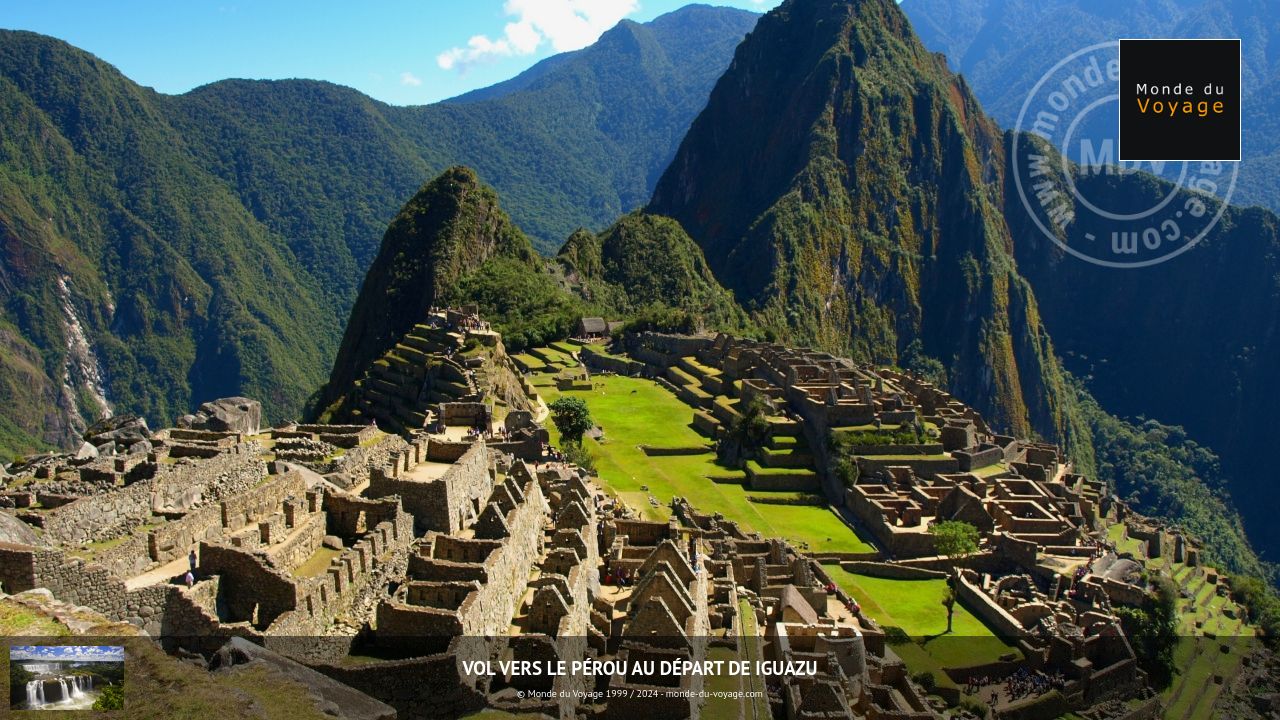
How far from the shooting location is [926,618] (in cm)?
4216

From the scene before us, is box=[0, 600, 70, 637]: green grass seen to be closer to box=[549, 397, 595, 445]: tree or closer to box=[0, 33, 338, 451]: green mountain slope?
box=[549, 397, 595, 445]: tree

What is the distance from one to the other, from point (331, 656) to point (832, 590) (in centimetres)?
2211

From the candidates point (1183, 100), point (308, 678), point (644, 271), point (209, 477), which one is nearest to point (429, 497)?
point (209, 477)

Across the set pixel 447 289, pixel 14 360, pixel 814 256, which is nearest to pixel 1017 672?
pixel 447 289

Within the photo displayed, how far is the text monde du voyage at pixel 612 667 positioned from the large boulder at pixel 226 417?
67.7 feet

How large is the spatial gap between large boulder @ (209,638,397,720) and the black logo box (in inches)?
2140

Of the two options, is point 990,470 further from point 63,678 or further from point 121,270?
point 121,270

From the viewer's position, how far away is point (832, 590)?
3606 cm

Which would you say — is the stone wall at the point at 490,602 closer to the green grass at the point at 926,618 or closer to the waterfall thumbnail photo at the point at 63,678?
the waterfall thumbnail photo at the point at 63,678

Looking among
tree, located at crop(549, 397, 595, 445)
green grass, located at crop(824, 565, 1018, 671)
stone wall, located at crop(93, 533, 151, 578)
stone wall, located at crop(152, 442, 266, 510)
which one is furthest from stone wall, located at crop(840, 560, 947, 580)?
stone wall, located at crop(93, 533, 151, 578)

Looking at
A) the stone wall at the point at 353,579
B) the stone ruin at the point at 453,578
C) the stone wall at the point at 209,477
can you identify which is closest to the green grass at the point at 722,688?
the stone ruin at the point at 453,578

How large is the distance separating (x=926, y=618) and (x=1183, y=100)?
4342 centimetres

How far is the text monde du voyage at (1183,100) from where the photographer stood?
61.3m

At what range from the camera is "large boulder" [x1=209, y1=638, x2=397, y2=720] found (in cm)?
1438
